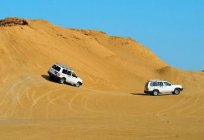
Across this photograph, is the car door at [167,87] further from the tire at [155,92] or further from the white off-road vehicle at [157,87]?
the tire at [155,92]

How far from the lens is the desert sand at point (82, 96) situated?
82.9ft

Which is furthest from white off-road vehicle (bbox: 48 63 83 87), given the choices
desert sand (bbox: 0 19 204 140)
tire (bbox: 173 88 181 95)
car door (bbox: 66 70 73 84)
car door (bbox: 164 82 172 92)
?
tire (bbox: 173 88 181 95)

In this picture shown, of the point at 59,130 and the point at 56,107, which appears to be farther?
the point at 56,107

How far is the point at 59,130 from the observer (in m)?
25.2

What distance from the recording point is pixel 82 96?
1729 inches

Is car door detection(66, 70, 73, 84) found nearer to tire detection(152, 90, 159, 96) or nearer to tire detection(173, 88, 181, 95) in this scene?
tire detection(152, 90, 159, 96)

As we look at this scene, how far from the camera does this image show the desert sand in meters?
25.3

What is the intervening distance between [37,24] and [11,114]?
3668cm

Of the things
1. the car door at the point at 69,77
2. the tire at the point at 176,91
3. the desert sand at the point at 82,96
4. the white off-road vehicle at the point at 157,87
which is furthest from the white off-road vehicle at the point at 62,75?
the tire at the point at 176,91

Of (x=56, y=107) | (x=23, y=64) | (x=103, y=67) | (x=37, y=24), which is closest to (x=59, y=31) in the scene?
(x=37, y=24)

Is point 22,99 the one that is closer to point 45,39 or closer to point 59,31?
point 45,39

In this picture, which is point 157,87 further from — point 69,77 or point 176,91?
point 69,77

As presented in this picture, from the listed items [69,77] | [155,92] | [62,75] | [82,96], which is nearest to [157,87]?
[155,92]

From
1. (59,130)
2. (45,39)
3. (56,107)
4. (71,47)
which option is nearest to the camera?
(59,130)
